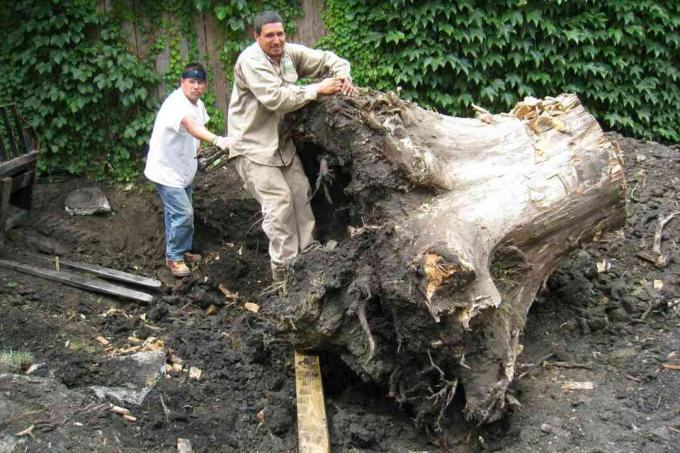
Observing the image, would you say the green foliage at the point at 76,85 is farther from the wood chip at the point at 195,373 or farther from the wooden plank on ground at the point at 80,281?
the wood chip at the point at 195,373

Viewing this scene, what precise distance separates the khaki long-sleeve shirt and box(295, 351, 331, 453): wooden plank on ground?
1.58 meters

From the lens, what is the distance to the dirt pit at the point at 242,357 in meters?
4.05

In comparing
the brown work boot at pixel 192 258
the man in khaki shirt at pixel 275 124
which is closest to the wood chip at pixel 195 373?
the man in khaki shirt at pixel 275 124

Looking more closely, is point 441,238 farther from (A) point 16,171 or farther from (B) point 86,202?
(B) point 86,202

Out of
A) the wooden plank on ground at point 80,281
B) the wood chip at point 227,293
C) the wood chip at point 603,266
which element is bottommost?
the wood chip at point 227,293

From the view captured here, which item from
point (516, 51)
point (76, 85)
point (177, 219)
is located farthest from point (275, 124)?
point (516, 51)

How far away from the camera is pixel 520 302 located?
466cm

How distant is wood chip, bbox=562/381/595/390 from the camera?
4508mm

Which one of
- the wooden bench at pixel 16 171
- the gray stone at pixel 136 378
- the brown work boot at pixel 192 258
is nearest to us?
the gray stone at pixel 136 378

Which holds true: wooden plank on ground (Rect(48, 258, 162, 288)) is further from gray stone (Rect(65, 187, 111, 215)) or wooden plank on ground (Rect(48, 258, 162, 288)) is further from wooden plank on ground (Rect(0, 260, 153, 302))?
gray stone (Rect(65, 187, 111, 215))

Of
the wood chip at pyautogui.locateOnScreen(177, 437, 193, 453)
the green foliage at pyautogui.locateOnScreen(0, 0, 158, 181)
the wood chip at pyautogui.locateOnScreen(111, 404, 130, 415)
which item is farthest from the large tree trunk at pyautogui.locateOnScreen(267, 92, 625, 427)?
the green foliage at pyautogui.locateOnScreen(0, 0, 158, 181)

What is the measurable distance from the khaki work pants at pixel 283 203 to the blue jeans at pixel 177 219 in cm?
81

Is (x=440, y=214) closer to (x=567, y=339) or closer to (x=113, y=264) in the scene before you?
(x=567, y=339)

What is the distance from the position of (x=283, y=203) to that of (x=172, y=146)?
1269mm
